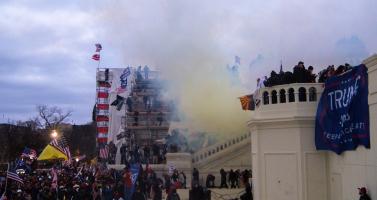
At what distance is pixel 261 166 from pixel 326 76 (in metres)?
3.84

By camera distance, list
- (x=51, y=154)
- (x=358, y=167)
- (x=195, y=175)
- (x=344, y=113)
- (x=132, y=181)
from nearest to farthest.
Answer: (x=358, y=167) < (x=344, y=113) < (x=132, y=181) < (x=195, y=175) < (x=51, y=154)

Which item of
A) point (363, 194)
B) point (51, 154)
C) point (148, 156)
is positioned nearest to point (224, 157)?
point (148, 156)

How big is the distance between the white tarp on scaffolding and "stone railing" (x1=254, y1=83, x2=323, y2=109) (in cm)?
3091

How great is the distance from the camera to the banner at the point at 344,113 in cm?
1343

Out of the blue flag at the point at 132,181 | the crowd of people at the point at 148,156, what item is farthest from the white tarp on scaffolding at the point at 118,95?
the blue flag at the point at 132,181

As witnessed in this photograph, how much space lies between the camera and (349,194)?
1506cm

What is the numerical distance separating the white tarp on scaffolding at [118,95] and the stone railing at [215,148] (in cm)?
2062

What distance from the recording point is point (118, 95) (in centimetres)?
4850

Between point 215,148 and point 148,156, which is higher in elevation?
point 215,148

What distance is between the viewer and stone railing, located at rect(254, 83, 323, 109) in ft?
56.9

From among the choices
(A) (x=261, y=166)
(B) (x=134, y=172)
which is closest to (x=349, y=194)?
(A) (x=261, y=166)

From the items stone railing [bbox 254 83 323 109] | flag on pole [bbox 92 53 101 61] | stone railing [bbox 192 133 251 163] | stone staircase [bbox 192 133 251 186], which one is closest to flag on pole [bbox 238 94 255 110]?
stone staircase [bbox 192 133 251 186]

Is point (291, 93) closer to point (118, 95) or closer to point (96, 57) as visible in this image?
point (118, 95)

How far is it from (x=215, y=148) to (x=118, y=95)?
21.6 metres
